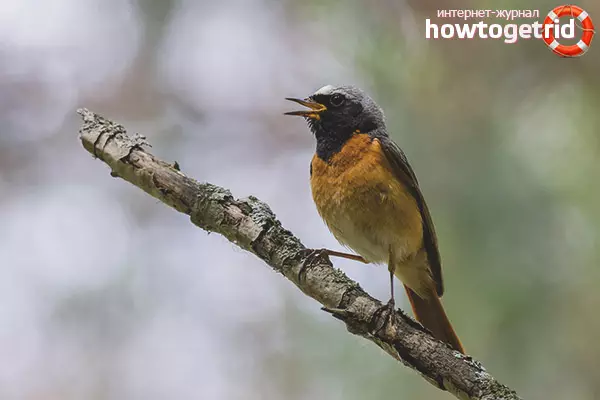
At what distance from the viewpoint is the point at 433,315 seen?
7.71 feet

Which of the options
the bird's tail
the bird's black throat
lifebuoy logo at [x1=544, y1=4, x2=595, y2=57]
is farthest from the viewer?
lifebuoy logo at [x1=544, y1=4, x2=595, y2=57]

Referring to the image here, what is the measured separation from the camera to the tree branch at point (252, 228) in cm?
184

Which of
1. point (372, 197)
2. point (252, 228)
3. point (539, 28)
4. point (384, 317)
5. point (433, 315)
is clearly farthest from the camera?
point (539, 28)

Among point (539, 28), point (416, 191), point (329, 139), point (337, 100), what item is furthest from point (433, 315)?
point (539, 28)

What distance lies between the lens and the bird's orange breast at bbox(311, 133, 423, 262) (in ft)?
7.19

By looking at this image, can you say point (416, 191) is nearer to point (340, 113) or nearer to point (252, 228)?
A: point (340, 113)

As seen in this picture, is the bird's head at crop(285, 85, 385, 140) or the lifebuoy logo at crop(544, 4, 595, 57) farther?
the lifebuoy logo at crop(544, 4, 595, 57)

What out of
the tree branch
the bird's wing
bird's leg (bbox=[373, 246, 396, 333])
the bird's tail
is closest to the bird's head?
the bird's wing

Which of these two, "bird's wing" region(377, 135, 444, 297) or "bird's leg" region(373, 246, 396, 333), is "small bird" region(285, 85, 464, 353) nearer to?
"bird's wing" region(377, 135, 444, 297)

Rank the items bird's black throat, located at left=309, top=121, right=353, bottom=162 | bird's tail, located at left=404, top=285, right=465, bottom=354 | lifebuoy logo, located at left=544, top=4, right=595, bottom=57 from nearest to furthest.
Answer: bird's tail, located at left=404, top=285, right=465, bottom=354 < bird's black throat, located at left=309, top=121, right=353, bottom=162 < lifebuoy logo, located at left=544, top=4, right=595, bottom=57

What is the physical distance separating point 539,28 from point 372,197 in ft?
3.83

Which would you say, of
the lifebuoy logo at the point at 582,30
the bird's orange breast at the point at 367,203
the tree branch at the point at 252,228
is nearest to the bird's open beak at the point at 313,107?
the bird's orange breast at the point at 367,203

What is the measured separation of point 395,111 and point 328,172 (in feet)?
2.33

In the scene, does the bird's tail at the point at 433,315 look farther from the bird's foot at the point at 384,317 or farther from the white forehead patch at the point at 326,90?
the white forehead patch at the point at 326,90
